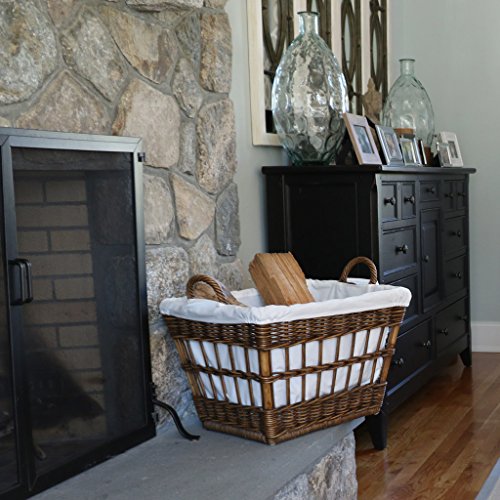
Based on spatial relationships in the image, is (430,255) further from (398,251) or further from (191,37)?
(191,37)

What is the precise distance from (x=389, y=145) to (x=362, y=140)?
305 mm

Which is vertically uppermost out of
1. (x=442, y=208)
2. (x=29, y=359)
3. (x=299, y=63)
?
(x=299, y=63)

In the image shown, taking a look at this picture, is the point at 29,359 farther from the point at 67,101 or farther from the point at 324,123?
the point at 324,123

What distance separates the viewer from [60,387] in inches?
67.8

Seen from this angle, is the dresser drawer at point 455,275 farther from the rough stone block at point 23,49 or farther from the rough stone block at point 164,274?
the rough stone block at point 23,49

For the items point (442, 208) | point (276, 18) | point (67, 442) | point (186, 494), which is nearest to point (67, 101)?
point (67, 442)

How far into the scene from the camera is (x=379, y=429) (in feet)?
9.25

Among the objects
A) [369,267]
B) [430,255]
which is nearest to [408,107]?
[430,255]

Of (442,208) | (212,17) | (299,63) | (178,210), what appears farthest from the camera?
(442,208)

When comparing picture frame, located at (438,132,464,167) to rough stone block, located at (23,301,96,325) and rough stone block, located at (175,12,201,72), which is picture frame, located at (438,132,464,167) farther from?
rough stone block, located at (23,301,96,325)

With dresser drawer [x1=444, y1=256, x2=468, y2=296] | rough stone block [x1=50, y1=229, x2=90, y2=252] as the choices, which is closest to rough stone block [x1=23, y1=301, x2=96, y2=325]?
rough stone block [x1=50, y1=229, x2=90, y2=252]

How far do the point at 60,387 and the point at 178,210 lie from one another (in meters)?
0.69

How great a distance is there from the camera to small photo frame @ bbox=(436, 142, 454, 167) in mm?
3828

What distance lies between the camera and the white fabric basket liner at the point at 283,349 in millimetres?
1931
